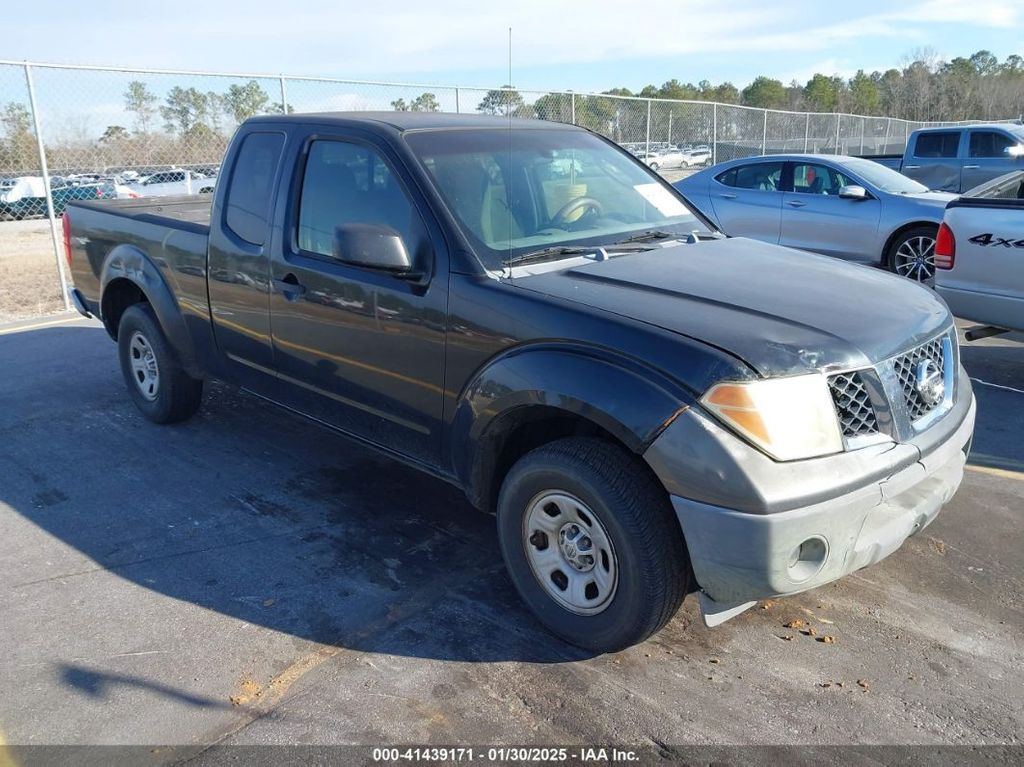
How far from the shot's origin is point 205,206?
6227 millimetres

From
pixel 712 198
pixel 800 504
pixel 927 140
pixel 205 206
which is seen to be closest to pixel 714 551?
pixel 800 504

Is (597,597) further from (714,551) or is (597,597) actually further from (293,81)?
(293,81)

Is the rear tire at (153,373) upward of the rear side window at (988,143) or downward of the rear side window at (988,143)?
downward

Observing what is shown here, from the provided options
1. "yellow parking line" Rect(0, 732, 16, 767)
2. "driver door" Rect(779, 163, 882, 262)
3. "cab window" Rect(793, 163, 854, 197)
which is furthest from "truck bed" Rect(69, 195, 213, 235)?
"cab window" Rect(793, 163, 854, 197)

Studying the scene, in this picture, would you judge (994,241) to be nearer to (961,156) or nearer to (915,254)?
(915,254)

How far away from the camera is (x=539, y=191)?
3963 mm

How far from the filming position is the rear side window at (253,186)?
4402mm

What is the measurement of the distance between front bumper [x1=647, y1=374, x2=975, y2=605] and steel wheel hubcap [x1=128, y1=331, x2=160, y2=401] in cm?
399

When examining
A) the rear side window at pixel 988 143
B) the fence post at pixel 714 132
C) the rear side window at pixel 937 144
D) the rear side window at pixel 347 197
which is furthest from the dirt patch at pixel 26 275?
the rear side window at pixel 988 143

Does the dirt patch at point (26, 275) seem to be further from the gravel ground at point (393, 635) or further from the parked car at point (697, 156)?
the parked car at point (697, 156)

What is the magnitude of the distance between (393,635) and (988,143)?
49.8ft

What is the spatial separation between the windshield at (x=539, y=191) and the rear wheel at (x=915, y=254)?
572 cm

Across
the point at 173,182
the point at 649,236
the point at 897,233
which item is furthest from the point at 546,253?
the point at 173,182

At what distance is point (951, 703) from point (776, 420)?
1182 millimetres
